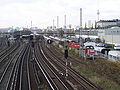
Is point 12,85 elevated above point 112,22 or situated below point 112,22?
below

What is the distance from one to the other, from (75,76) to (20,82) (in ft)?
16.3

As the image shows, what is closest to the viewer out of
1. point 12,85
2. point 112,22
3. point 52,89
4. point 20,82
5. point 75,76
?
point 52,89

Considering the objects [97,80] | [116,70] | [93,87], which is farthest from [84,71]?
[93,87]

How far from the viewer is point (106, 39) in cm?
5062

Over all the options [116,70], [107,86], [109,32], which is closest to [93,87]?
[107,86]

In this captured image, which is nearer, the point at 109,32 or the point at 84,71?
the point at 84,71

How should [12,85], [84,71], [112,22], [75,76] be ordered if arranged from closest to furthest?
[12,85] < [75,76] < [84,71] < [112,22]

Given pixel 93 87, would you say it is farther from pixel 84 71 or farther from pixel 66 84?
pixel 84 71

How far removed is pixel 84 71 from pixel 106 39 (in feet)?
109

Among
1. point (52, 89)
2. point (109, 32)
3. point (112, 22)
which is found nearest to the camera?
point (52, 89)

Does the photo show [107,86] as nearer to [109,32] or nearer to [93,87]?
[93,87]

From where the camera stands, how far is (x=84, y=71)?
1902 centimetres

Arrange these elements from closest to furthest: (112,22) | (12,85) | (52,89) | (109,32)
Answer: (52,89), (12,85), (109,32), (112,22)

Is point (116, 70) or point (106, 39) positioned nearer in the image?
point (116, 70)
